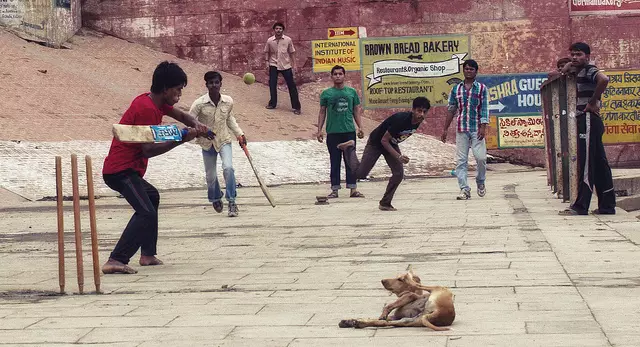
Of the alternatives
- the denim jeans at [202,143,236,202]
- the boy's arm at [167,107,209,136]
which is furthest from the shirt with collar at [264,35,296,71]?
the boy's arm at [167,107,209,136]

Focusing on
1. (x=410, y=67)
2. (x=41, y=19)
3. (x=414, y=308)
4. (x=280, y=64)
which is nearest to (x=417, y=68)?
(x=410, y=67)

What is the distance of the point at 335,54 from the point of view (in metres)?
26.4

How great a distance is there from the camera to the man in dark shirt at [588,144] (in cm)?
1188

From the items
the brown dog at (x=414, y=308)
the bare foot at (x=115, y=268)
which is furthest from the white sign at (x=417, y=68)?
the brown dog at (x=414, y=308)

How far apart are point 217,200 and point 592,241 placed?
533cm

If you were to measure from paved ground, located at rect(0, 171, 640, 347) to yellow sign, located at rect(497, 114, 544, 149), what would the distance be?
40.2 feet

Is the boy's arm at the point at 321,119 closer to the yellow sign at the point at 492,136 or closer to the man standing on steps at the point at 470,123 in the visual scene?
the man standing on steps at the point at 470,123

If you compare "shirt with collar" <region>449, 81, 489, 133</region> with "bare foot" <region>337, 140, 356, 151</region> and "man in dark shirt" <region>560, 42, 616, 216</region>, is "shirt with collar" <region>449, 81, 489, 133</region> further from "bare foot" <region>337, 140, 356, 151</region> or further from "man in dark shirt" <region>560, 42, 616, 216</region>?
"man in dark shirt" <region>560, 42, 616, 216</region>

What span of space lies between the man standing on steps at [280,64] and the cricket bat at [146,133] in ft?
56.2

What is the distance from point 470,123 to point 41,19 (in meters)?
13.3

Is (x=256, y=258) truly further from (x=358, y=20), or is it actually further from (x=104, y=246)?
(x=358, y=20)

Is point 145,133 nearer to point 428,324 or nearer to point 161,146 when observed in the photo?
point 161,146

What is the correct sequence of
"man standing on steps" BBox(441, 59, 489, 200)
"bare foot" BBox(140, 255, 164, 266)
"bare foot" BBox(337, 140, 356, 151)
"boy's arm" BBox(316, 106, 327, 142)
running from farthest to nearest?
1. "boy's arm" BBox(316, 106, 327, 142)
2. "bare foot" BBox(337, 140, 356, 151)
3. "man standing on steps" BBox(441, 59, 489, 200)
4. "bare foot" BBox(140, 255, 164, 266)

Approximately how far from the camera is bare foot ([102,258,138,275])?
8.36 m
